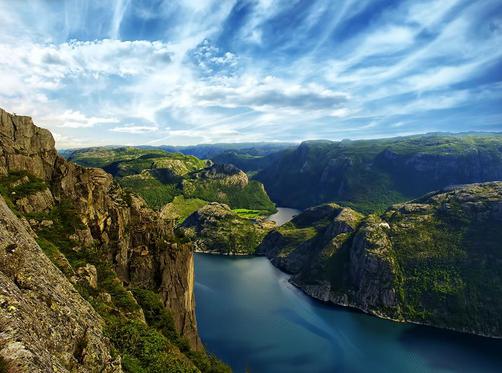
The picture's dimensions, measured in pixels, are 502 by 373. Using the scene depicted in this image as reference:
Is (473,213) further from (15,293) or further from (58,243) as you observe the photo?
(15,293)

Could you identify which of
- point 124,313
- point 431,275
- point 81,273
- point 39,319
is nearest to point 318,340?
point 431,275

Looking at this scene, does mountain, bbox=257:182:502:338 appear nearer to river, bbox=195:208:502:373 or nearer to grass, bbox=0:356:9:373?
river, bbox=195:208:502:373

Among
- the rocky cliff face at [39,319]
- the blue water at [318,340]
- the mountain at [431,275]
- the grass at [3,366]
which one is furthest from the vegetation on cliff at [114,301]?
the mountain at [431,275]

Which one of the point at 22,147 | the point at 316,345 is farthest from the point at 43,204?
the point at 316,345

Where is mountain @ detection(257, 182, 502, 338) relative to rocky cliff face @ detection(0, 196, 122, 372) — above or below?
below

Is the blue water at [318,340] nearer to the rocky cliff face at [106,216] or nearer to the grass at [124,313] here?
the rocky cliff face at [106,216]

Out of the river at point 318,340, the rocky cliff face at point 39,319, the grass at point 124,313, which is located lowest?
the river at point 318,340

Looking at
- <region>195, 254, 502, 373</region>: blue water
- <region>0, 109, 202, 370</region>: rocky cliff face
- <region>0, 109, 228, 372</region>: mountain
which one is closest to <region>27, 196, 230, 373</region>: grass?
<region>0, 109, 228, 372</region>: mountain
